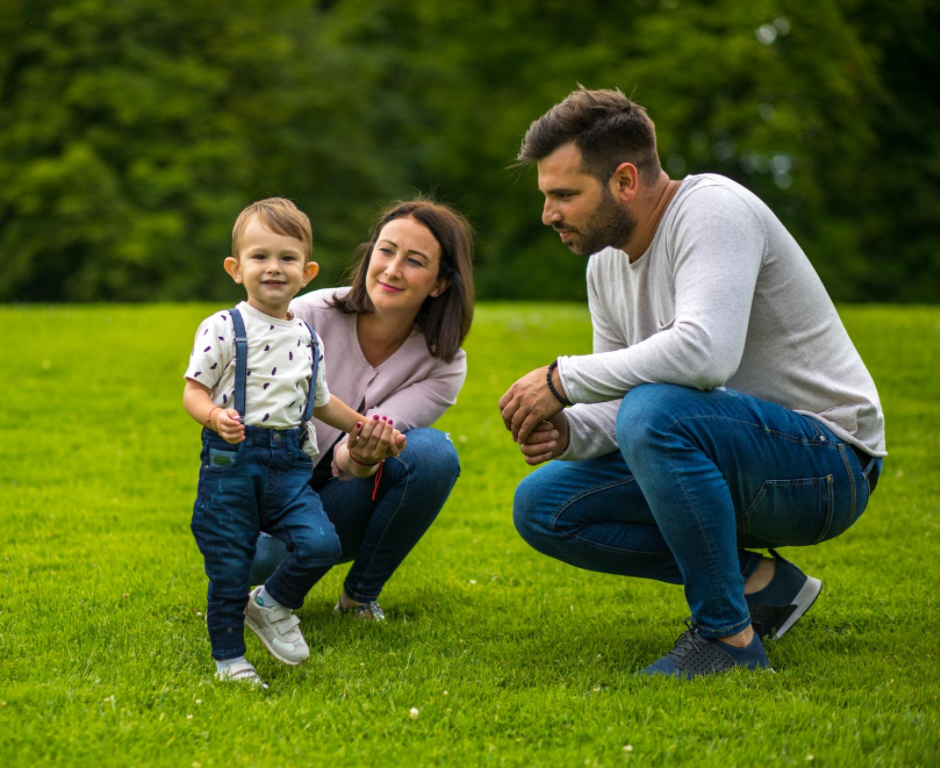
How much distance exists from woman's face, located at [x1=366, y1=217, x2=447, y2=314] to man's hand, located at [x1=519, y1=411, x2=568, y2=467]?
0.81 meters

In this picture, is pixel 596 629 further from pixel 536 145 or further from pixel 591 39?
pixel 591 39

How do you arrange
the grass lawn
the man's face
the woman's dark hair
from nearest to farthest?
the grass lawn < the man's face < the woman's dark hair

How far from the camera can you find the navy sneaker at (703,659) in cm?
367

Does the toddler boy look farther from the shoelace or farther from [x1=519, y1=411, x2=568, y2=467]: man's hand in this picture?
the shoelace

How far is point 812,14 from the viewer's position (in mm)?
22672

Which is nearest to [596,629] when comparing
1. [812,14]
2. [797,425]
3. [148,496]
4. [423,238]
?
[797,425]

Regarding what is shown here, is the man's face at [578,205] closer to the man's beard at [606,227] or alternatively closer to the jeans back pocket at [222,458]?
the man's beard at [606,227]

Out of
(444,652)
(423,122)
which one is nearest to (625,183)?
(444,652)

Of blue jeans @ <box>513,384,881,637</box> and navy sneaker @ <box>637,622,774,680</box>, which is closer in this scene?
blue jeans @ <box>513,384,881,637</box>

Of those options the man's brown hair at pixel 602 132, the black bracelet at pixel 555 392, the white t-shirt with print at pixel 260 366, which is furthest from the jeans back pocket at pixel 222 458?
the man's brown hair at pixel 602 132

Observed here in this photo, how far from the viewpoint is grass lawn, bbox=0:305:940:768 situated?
122 inches

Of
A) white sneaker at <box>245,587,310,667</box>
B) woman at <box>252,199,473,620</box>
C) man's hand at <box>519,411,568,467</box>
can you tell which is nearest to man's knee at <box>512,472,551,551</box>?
man's hand at <box>519,411,568,467</box>

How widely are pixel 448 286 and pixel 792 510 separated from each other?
1652mm

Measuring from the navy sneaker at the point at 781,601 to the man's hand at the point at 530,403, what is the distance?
1.18 metres
